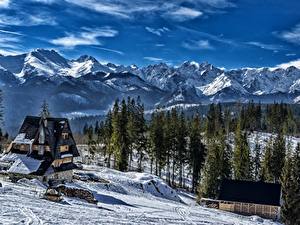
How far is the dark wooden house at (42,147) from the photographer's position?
2306 inches

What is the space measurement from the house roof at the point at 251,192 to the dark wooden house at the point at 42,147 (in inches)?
898

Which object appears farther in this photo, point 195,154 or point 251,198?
point 195,154

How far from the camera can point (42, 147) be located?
61.2m

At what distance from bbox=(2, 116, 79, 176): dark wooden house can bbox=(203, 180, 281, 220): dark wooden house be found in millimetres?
22657

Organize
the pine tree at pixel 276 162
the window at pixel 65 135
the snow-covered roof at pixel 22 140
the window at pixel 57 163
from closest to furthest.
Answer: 1. the window at pixel 57 163
2. the snow-covered roof at pixel 22 140
3. the window at pixel 65 135
4. the pine tree at pixel 276 162

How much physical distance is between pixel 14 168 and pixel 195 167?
42.8m

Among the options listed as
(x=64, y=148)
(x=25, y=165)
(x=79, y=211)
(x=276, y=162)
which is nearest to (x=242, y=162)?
(x=276, y=162)

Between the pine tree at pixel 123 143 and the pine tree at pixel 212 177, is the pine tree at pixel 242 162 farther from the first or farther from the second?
the pine tree at pixel 123 143

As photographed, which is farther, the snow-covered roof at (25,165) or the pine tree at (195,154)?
the pine tree at (195,154)

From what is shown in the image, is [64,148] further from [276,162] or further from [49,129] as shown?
[276,162]

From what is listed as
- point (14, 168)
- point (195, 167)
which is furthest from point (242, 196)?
point (14, 168)

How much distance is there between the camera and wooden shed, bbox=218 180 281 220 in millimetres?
65250

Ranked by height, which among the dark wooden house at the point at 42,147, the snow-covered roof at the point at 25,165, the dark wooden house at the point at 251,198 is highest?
the dark wooden house at the point at 42,147

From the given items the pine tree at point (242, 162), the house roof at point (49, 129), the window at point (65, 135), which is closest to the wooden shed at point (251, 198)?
the pine tree at point (242, 162)
